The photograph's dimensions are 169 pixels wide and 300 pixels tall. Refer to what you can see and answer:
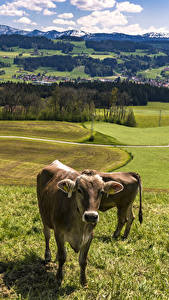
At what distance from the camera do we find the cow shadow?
7.50m

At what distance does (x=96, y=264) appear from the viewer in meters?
9.28

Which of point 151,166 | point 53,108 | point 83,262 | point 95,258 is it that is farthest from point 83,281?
point 53,108

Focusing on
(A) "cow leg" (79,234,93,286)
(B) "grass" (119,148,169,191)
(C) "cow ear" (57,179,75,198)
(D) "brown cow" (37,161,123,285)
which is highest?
(C) "cow ear" (57,179,75,198)

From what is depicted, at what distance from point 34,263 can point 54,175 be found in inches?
128

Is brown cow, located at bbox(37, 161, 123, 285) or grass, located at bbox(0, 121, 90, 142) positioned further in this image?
grass, located at bbox(0, 121, 90, 142)

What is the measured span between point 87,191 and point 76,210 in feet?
3.37

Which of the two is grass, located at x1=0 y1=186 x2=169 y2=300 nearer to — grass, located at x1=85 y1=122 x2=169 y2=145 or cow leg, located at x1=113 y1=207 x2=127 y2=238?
cow leg, located at x1=113 y1=207 x2=127 y2=238

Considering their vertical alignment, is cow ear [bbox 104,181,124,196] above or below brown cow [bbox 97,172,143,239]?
above

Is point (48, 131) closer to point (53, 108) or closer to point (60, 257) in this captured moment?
point (53, 108)

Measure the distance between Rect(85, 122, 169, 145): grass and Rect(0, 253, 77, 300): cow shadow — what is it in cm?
8954

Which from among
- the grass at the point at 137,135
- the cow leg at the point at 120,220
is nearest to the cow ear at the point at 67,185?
the cow leg at the point at 120,220

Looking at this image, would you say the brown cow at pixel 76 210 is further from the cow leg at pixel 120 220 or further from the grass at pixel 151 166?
the grass at pixel 151 166

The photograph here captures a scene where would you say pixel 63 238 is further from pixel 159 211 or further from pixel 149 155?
pixel 149 155

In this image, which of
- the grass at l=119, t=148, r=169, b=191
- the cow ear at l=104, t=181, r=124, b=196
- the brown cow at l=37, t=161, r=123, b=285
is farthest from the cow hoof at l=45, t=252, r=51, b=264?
the grass at l=119, t=148, r=169, b=191
